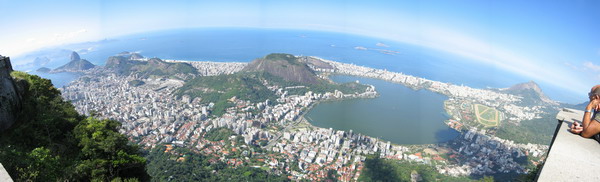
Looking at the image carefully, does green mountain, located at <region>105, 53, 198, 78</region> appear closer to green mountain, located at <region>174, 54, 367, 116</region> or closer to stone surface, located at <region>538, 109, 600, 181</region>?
green mountain, located at <region>174, 54, 367, 116</region>

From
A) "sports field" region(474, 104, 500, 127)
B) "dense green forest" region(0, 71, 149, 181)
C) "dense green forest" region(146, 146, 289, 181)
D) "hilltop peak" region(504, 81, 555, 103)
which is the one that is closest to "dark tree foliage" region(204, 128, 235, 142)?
"dense green forest" region(146, 146, 289, 181)

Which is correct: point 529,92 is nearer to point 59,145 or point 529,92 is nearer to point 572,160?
point 572,160

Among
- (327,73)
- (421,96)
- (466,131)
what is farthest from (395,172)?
(327,73)

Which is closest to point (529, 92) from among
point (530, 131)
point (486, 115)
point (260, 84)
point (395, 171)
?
point (486, 115)

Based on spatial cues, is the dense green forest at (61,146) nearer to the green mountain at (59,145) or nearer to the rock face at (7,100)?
the green mountain at (59,145)

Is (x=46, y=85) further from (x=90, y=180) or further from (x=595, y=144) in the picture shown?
(x=595, y=144)

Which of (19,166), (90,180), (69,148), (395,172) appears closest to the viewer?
(19,166)
